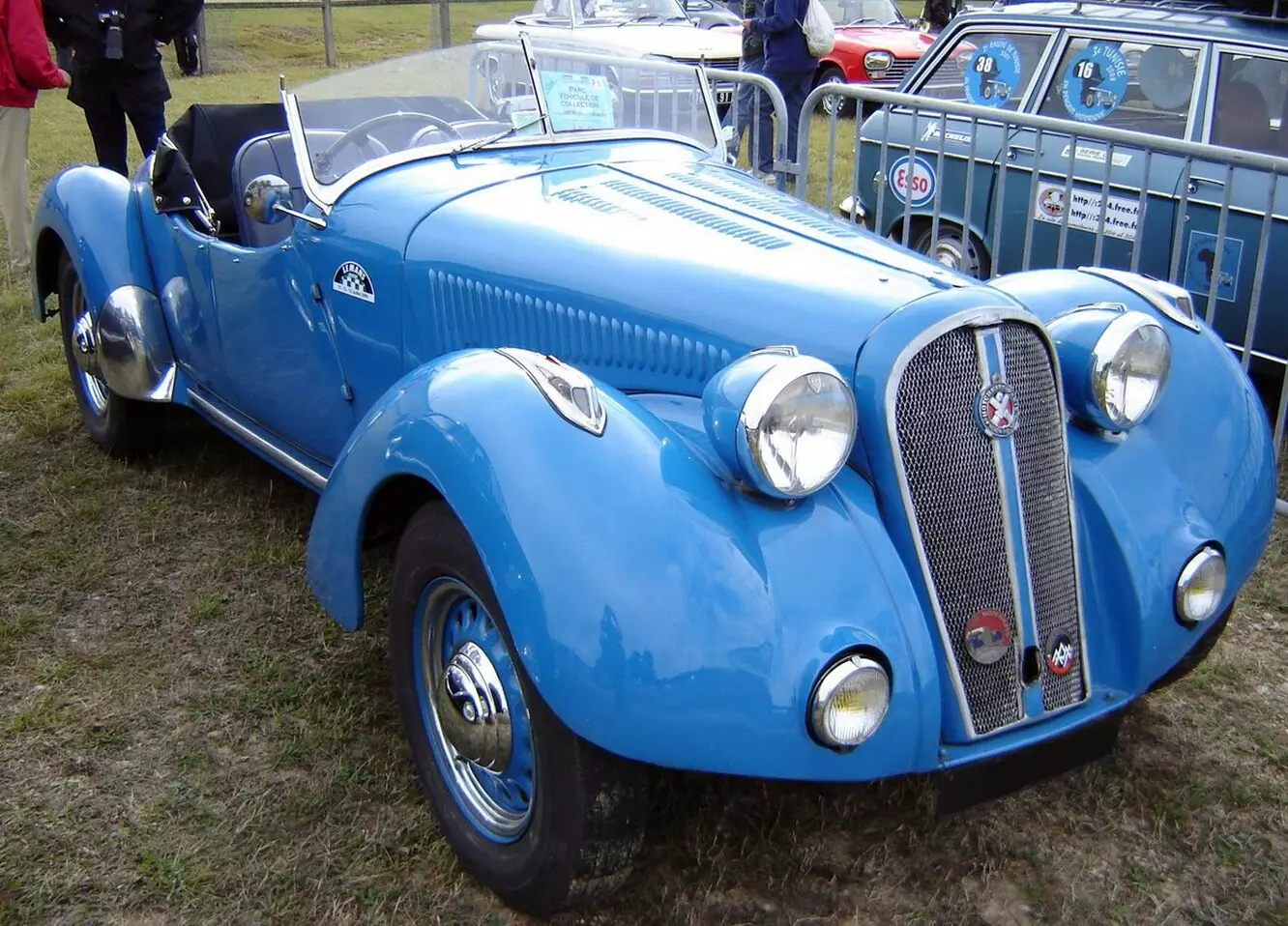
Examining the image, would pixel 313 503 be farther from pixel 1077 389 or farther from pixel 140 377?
pixel 1077 389

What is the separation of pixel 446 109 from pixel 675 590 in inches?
91.1

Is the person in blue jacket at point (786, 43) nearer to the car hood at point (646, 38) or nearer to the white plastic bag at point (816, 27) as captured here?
the white plastic bag at point (816, 27)

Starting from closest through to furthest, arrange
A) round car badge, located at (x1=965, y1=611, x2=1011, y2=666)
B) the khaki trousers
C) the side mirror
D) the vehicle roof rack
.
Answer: round car badge, located at (x1=965, y1=611, x2=1011, y2=666)
the side mirror
the vehicle roof rack
the khaki trousers

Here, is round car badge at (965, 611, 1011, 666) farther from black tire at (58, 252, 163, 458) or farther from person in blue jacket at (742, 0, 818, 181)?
person in blue jacket at (742, 0, 818, 181)

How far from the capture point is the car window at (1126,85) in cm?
558

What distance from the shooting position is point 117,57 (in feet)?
22.1

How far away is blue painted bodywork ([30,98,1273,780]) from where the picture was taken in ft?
6.70

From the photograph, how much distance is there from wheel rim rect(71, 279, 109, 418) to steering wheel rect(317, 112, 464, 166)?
1.70 m

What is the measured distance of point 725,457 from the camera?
2186mm

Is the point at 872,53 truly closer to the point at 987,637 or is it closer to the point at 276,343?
the point at 276,343

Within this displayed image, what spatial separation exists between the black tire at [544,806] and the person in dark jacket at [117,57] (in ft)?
16.4

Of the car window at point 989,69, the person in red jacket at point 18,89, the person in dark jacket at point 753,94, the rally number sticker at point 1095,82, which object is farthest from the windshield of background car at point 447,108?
the person in dark jacket at point 753,94

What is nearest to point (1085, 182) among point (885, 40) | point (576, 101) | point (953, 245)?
point (953, 245)

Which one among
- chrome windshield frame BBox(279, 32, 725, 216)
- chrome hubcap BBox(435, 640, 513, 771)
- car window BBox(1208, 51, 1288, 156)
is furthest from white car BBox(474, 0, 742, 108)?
chrome hubcap BBox(435, 640, 513, 771)
